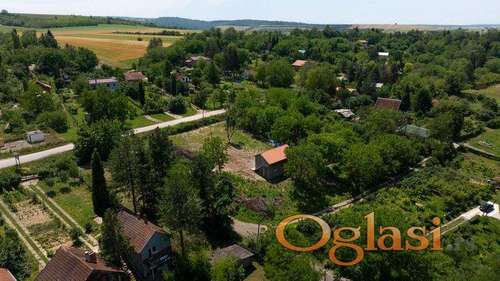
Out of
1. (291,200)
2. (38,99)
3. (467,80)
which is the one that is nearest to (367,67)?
(467,80)

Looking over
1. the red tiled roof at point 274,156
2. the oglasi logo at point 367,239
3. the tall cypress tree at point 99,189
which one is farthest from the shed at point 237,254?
the red tiled roof at point 274,156

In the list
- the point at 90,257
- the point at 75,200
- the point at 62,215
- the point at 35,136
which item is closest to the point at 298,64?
the point at 35,136

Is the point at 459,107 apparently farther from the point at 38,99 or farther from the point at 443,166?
the point at 38,99

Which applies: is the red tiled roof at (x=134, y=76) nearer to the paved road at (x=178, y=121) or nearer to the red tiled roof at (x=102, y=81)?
the red tiled roof at (x=102, y=81)

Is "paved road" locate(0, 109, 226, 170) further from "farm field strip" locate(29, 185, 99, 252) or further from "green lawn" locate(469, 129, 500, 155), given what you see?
"green lawn" locate(469, 129, 500, 155)

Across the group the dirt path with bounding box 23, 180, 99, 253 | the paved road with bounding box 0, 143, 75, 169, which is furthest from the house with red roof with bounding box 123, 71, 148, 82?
the dirt path with bounding box 23, 180, 99, 253
